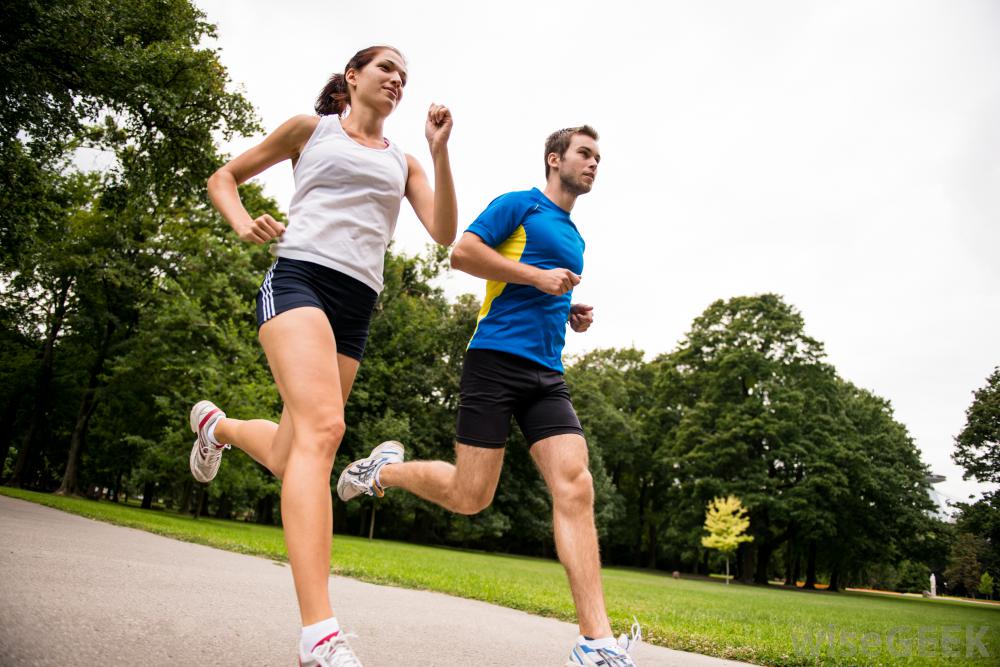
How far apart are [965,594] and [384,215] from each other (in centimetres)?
8834

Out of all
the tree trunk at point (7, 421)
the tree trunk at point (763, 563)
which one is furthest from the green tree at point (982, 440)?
the tree trunk at point (7, 421)

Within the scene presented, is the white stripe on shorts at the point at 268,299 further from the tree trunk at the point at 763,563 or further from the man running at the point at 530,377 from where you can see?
the tree trunk at the point at 763,563

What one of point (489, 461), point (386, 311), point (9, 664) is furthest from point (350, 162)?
point (386, 311)

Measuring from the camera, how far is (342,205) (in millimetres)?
2697

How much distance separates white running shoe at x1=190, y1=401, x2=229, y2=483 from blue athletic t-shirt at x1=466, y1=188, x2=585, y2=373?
1.61m

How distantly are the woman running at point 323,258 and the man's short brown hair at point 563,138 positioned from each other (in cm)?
93

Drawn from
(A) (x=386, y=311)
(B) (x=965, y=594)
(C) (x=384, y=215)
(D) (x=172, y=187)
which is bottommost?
(B) (x=965, y=594)

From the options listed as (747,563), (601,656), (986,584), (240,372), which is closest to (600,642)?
(601,656)

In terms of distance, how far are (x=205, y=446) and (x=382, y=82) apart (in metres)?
2.25

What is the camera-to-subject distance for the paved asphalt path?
2.37 m

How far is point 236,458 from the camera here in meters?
21.0

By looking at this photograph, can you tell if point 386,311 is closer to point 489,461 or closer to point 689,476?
point 689,476

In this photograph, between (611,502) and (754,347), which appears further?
(611,502)

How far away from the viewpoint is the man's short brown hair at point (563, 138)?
369 centimetres
